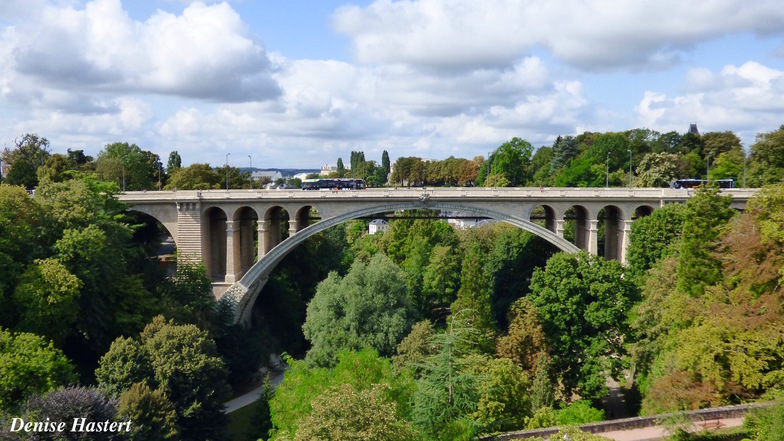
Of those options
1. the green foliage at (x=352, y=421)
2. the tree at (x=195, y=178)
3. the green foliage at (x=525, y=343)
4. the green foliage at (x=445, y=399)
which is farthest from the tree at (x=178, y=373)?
the tree at (x=195, y=178)

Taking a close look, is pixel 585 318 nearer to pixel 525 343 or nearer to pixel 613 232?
pixel 525 343

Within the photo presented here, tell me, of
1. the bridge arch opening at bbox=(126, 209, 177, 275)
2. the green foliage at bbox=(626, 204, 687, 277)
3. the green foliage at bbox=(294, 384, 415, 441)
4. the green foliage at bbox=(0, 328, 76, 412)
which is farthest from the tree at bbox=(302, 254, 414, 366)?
the green foliage at bbox=(294, 384, 415, 441)

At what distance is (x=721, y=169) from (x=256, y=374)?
154 feet

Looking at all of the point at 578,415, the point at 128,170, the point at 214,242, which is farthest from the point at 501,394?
the point at 128,170

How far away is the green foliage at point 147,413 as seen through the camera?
19.6m

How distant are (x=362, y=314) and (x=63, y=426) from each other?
16307 mm

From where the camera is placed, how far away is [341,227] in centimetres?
5791

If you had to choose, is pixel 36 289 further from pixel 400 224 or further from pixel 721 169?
pixel 721 169

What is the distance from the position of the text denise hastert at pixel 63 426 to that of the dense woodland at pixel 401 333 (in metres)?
0.24

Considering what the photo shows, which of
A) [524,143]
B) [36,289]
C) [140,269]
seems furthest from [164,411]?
[524,143]

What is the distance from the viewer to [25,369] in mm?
19594

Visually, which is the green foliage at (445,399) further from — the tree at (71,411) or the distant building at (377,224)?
the distant building at (377,224)

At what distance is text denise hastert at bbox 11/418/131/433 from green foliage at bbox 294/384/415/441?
7849 mm

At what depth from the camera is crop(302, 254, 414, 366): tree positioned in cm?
2978
